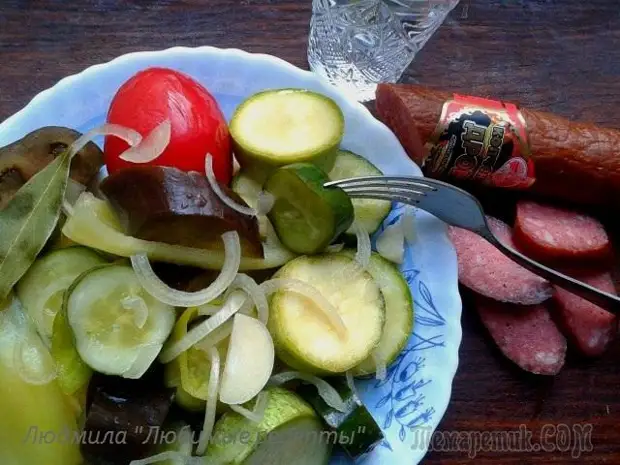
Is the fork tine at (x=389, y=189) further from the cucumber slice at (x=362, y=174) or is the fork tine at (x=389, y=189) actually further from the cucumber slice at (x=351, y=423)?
the cucumber slice at (x=351, y=423)

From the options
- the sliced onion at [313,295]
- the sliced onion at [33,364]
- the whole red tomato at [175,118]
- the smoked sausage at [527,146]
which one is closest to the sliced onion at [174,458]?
the sliced onion at [33,364]

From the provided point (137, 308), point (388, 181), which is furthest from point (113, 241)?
point (388, 181)

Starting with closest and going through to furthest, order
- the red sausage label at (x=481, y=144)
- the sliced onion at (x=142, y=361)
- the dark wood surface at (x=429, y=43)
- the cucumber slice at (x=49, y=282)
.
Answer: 1. the sliced onion at (x=142, y=361)
2. the cucumber slice at (x=49, y=282)
3. the red sausage label at (x=481, y=144)
4. the dark wood surface at (x=429, y=43)

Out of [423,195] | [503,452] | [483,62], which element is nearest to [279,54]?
[483,62]

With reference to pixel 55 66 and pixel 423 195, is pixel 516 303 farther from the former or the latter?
pixel 55 66

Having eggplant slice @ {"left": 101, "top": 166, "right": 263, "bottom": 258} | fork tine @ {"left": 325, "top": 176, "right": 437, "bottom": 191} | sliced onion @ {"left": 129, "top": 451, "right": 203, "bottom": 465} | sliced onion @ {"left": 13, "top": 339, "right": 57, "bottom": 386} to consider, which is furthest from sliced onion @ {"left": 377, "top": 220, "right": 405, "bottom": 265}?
sliced onion @ {"left": 13, "top": 339, "right": 57, "bottom": 386}

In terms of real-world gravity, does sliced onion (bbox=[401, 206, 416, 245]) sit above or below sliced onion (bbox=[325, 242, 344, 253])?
below

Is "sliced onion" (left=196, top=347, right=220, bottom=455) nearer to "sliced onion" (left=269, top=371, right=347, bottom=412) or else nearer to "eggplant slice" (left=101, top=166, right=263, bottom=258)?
"sliced onion" (left=269, top=371, right=347, bottom=412)
